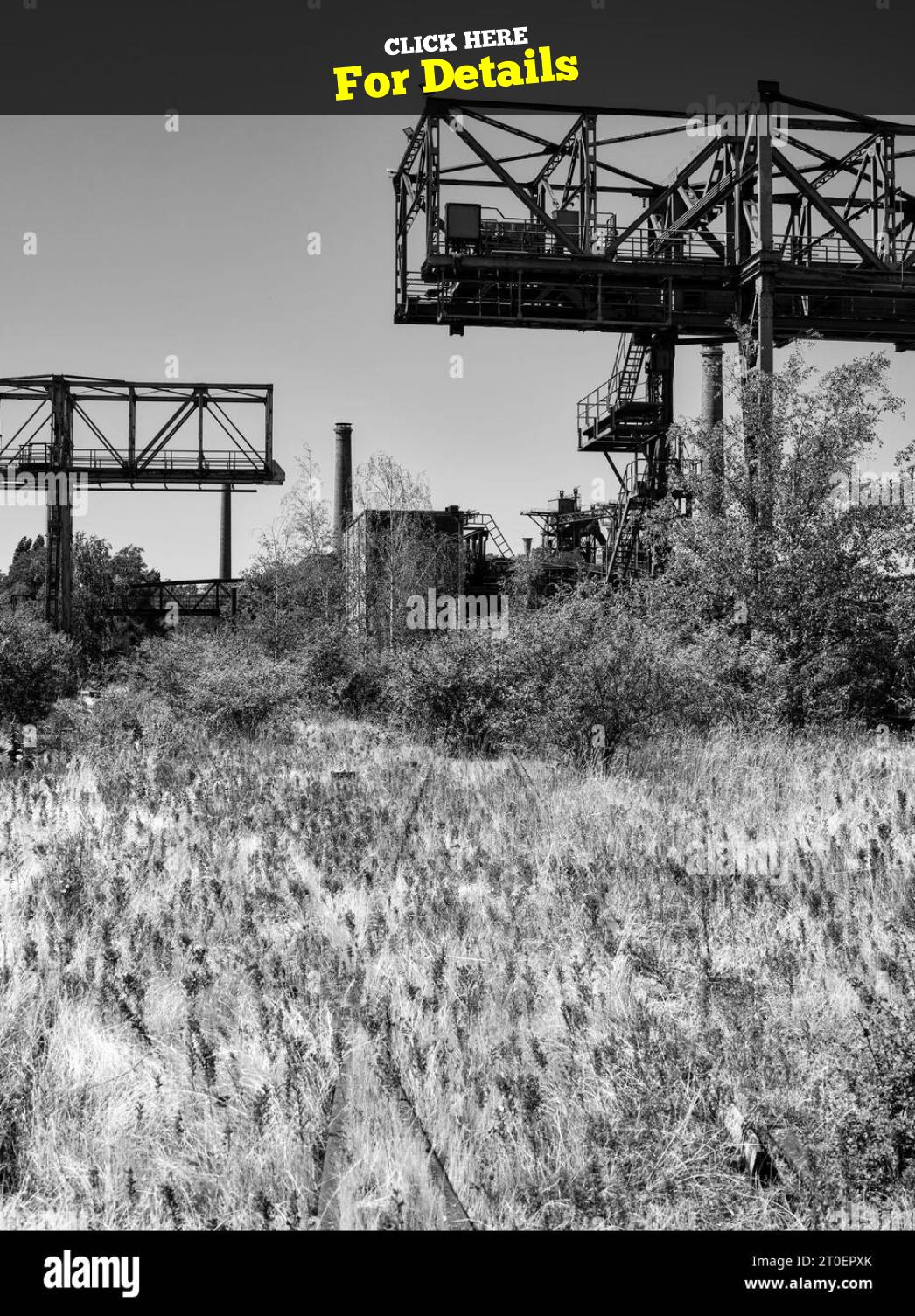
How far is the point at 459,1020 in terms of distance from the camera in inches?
153

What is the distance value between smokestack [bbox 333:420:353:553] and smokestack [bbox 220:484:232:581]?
1284cm

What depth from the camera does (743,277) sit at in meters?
27.3

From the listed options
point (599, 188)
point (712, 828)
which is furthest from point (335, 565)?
point (712, 828)

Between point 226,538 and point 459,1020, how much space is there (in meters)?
60.9

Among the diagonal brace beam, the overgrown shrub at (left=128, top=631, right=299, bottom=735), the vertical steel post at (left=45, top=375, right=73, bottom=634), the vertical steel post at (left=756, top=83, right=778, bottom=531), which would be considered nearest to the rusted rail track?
the overgrown shrub at (left=128, top=631, right=299, bottom=735)

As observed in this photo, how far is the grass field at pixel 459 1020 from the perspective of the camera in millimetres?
2883

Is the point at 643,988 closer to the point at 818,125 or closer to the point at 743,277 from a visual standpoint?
the point at 743,277

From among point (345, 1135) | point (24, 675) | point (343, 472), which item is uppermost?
point (343, 472)

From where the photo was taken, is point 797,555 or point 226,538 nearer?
point 797,555

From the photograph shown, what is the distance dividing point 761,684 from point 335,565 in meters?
23.2

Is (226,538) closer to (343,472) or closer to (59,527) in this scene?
(343,472)

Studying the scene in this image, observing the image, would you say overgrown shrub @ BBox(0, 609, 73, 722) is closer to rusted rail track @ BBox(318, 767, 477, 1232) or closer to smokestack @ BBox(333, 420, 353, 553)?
rusted rail track @ BBox(318, 767, 477, 1232)

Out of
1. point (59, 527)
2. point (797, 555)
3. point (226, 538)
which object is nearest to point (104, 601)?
point (226, 538)

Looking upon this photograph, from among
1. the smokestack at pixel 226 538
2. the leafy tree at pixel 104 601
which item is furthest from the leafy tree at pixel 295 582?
the smokestack at pixel 226 538
